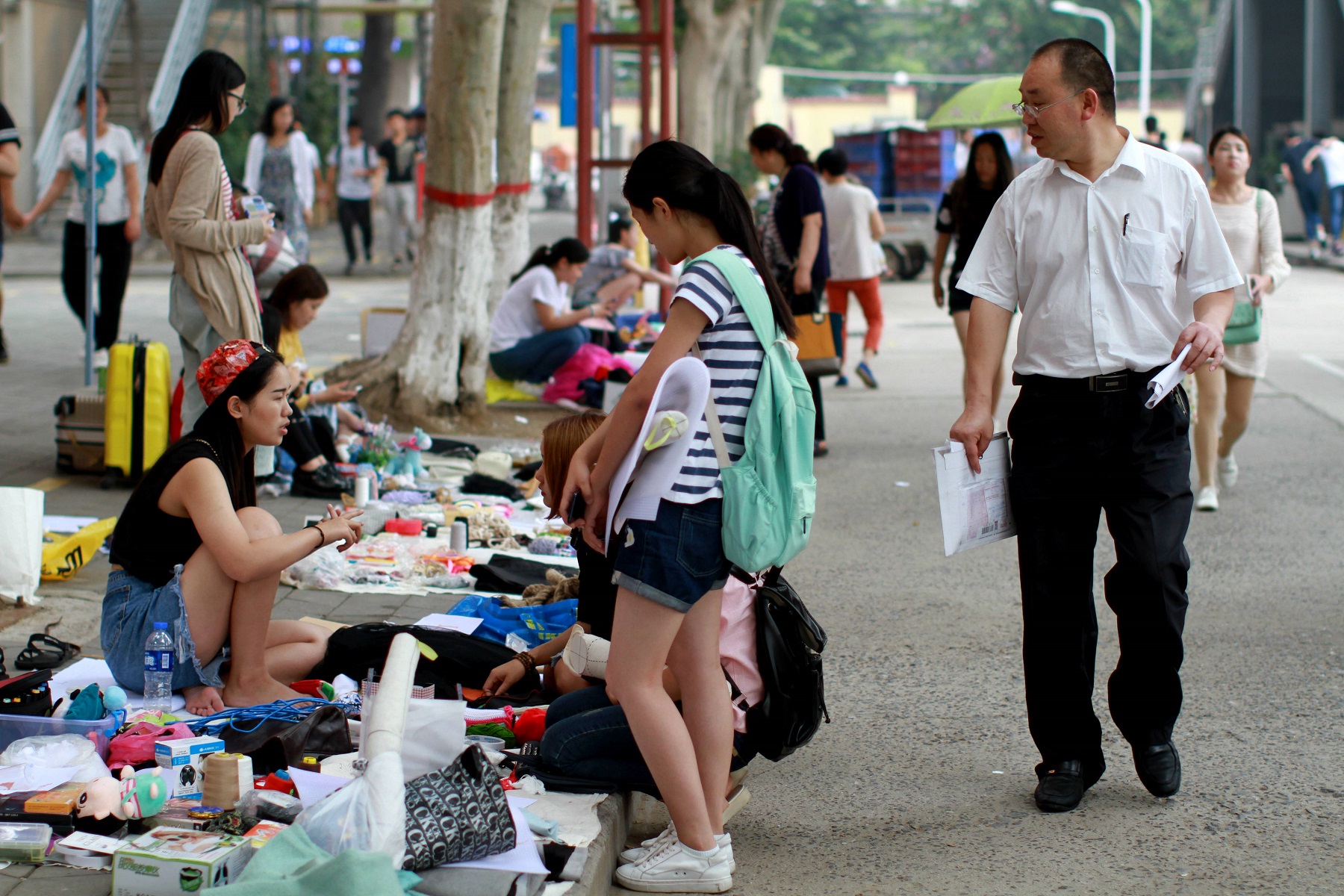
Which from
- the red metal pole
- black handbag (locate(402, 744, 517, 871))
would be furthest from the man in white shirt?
the red metal pole

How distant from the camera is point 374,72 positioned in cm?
3148

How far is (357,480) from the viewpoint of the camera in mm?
7141

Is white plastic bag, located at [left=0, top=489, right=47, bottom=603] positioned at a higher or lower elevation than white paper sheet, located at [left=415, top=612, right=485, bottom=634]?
higher

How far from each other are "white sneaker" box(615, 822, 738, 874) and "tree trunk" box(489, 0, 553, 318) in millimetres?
9162

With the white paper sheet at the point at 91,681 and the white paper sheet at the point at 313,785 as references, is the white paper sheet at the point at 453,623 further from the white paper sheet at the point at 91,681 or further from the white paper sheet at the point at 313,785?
the white paper sheet at the point at 313,785

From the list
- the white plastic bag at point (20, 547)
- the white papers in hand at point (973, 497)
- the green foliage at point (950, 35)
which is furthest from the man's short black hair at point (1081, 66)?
the green foliage at point (950, 35)

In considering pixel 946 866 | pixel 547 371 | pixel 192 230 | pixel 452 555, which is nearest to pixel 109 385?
pixel 192 230

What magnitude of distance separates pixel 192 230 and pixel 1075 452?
4193 millimetres

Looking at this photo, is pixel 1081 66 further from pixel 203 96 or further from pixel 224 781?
pixel 203 96

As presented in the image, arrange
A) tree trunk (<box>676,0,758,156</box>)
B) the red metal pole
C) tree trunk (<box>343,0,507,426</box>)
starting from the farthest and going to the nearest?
tree trunk (<box>676,0,758,156</box>)
the red metal pole
tree trunk (<box>343,0,507,426</box>)

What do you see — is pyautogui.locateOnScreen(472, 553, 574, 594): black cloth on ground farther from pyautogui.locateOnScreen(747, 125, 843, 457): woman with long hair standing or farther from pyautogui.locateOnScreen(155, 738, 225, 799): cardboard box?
pyautogui.locateOnScreen(747, 125, 843, 457): woman with long hair standing

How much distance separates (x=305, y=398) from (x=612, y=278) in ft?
16.0

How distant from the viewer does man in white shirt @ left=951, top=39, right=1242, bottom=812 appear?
12.2ft

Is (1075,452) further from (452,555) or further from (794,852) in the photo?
(452,555)
